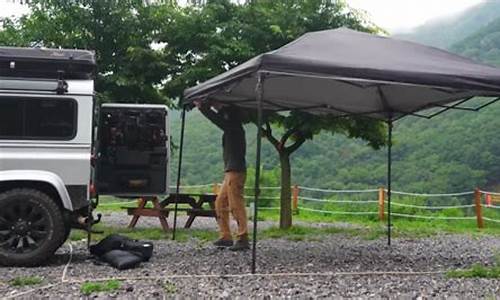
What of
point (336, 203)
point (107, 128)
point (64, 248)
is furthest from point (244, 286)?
point (336, 203)

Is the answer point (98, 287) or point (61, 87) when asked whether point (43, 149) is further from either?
point (98, 287)

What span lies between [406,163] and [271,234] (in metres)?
18.9

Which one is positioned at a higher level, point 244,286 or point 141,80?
point 141,80

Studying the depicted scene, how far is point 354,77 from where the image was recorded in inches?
222

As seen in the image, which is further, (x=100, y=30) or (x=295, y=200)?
(x=295, y=200)

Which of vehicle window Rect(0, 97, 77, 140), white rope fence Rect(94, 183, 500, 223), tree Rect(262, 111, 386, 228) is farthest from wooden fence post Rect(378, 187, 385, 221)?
vehicle window Rect(0, 97, 77, 140)

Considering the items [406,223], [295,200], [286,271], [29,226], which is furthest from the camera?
[295,200]

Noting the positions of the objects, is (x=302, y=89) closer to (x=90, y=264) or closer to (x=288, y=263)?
(x=288, y=263)

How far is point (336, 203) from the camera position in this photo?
18281 mm

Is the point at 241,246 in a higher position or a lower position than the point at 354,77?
lower

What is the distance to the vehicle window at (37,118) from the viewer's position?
244 inches

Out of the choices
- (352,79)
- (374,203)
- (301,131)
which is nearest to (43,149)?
(352,79)

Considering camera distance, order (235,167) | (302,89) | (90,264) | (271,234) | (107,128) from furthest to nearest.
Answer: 1. (271,234)
2. (107,128)
3. (302,89)
4. (235,167)
5. (90,264)

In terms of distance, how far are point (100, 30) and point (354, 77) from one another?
6.78 metres
